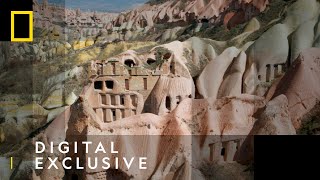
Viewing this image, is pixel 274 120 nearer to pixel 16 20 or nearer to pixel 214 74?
pixel 214 74

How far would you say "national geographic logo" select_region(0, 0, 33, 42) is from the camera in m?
5.93

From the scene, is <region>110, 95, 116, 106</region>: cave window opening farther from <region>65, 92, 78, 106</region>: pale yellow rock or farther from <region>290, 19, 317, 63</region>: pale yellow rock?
<region>290, 19, 317, 63</region>: pale yellow rock

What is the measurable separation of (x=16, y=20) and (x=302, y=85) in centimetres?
273

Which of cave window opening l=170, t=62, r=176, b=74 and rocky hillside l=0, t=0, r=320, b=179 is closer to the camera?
rocky hillside l=0, t=0, r=320, b=179

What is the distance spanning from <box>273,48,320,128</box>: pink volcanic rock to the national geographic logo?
2420 mm

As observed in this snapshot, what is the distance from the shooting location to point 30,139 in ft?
20.4

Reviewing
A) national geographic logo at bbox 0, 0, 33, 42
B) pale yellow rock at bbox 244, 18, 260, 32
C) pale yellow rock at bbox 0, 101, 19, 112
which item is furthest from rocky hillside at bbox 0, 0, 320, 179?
pale yellow rock at bbox 0, 101, 19, 112

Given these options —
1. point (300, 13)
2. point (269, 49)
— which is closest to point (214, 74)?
point (269, 49)

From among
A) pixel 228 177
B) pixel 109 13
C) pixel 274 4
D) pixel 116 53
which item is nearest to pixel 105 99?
pixel 116 53

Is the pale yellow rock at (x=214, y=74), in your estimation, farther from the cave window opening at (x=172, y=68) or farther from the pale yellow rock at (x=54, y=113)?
the pale yellow rock at (x=54, y=113)

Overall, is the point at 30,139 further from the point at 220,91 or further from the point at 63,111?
the point at 220,91

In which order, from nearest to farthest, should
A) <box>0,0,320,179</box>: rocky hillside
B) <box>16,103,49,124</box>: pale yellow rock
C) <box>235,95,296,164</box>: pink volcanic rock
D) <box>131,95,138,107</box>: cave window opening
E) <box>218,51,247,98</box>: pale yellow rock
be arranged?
<box>235,95,296,164</box>: pink volcanic rock < <box>0,0,320,179</box>: rocky hillside < <box>218,51,247,98</box>: pale yellow rock < <box>131,95,138,107</box>: cave window opening < <box>16,103,49,124</box>: pale yellow rock

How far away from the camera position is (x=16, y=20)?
599 centimetres

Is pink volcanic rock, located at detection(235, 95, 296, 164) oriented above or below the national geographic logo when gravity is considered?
below
